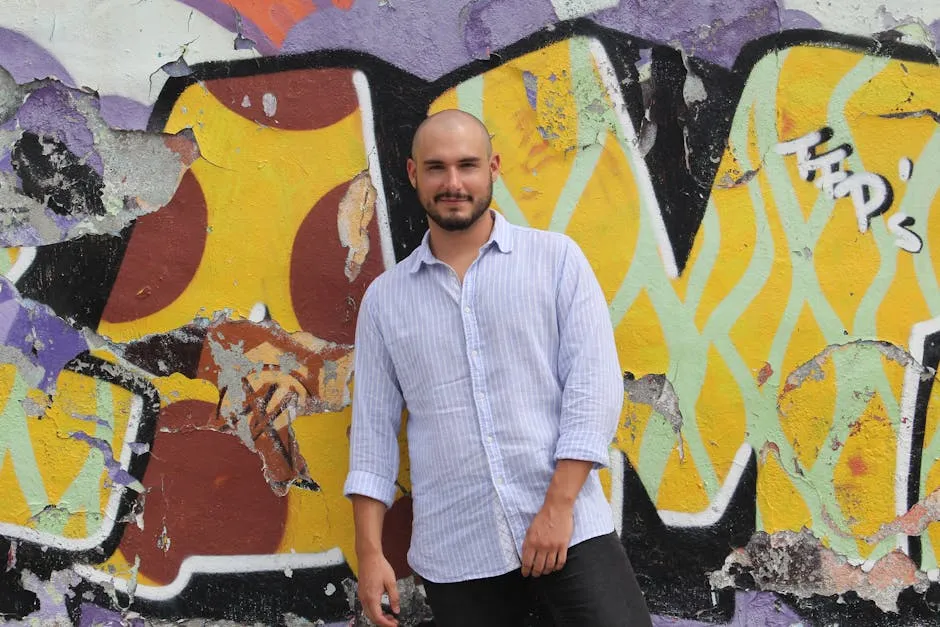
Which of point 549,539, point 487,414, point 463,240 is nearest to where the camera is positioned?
point 549,539

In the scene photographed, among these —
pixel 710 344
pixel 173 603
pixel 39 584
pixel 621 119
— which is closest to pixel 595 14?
pixel 621 119

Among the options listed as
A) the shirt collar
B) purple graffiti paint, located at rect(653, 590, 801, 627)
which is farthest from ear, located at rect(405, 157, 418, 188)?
purple graffiti paint, located at rect(653, 590, 801, 627)

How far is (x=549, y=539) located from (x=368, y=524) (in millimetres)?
503

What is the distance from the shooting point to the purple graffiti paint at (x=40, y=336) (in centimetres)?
258

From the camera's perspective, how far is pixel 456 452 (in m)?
2.08

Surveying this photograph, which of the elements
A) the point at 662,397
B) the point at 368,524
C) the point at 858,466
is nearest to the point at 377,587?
the point at 368,524

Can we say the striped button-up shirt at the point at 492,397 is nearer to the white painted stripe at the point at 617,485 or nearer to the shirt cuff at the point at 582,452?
the shirt cuff at the point at 582,452

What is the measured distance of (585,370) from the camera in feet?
6.58

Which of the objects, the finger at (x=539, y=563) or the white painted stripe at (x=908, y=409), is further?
the white painted stripe at (x=908, y=409)

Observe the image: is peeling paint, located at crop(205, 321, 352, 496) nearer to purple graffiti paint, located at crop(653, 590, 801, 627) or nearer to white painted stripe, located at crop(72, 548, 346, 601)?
white painted stripe, located at crop(72, 548, 346, 601)

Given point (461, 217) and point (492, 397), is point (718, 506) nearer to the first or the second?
point (492, 397)

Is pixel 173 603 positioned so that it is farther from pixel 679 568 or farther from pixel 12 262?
pixel 679 568

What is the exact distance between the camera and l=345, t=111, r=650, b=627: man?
6.46 feet

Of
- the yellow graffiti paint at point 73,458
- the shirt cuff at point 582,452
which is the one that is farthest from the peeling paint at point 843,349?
the yellow graffiti paint at point 73,458
